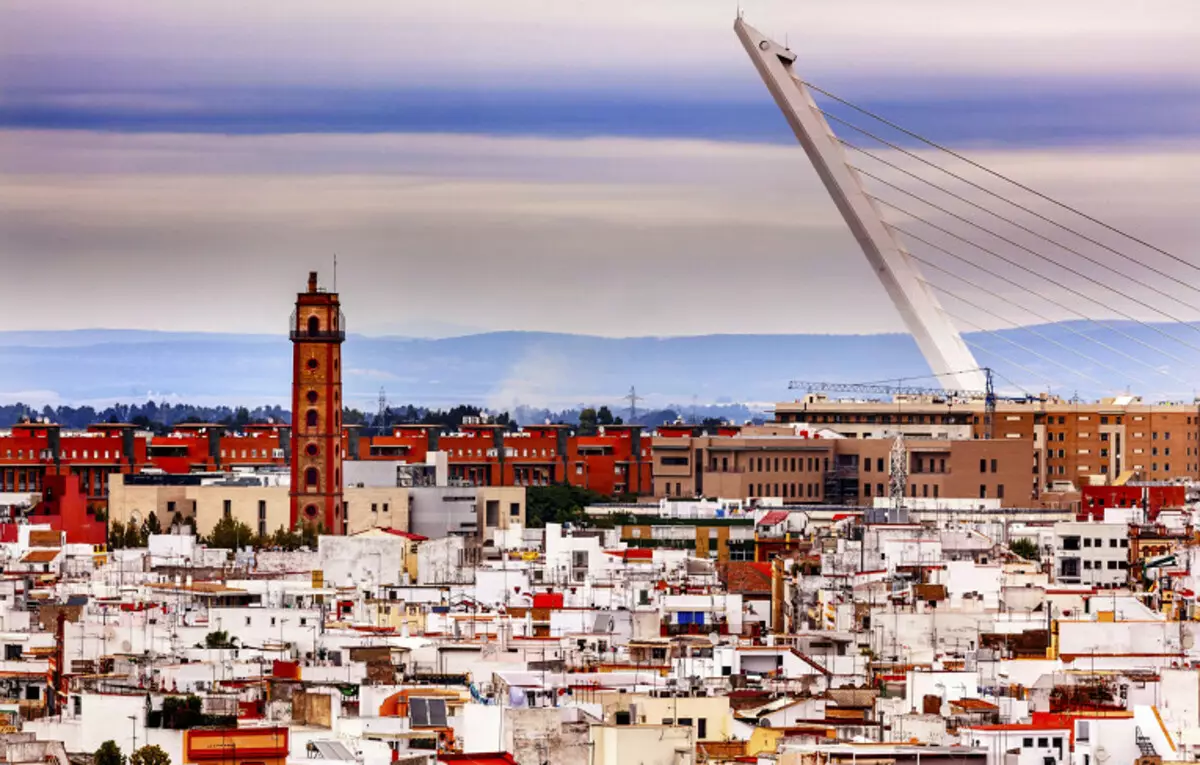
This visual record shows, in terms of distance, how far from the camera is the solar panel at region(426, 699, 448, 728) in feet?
64.2

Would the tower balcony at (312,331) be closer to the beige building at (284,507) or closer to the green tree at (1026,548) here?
the beige building at (284,507)

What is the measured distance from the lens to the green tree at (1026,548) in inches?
1601

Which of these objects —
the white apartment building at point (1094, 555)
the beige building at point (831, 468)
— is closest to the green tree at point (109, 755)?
the white apartment building at point (1094, 555)

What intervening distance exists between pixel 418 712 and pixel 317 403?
33126mm

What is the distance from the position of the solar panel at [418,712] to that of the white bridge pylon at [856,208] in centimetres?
4968

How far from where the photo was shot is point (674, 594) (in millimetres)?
Result: 30906

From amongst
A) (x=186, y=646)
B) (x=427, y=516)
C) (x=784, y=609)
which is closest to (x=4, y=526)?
(x=427, y=516)

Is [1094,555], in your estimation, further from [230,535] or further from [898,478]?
[898,478]

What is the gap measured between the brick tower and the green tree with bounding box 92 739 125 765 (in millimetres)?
33394

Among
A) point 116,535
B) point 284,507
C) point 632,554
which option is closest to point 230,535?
point 116,535

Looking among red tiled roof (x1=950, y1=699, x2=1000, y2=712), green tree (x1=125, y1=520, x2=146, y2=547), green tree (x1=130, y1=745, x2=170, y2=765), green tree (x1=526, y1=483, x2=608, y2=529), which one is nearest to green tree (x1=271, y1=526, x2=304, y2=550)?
green tree (x1=125, y1=520, x2=146, y2=547)

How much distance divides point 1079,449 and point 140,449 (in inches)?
772

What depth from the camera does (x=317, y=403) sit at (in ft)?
173

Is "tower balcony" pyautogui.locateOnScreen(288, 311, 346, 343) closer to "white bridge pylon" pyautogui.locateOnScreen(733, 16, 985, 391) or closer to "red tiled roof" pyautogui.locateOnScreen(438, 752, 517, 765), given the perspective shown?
"white bridge pylon" pyautogui.locateOnScreen(733, 16, 985, 391)
